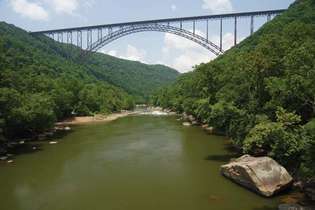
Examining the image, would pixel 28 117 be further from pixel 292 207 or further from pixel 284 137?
pixel 292 207

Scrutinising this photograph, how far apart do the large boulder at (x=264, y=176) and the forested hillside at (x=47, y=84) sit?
1568cm

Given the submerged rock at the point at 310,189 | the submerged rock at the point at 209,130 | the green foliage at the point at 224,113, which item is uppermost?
the green foliage at the point at 224,113

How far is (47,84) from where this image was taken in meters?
42.6

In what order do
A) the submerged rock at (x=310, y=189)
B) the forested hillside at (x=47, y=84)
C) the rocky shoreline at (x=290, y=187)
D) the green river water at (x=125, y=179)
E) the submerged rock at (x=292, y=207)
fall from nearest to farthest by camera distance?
1. the submerged rock at (x=292, y=207)
2. the rocky shoreline at (x=290, y=187)
3. the submerged rock at (x=310, y=189)
4. the green river water at (x=125, y=179)
5. the forested hillside at (x=47, y=84)

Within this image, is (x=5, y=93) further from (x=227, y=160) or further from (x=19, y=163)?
(x=227, y=160)

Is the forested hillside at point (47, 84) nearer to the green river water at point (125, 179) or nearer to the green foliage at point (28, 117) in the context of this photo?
the green foliage at point (28, 117)

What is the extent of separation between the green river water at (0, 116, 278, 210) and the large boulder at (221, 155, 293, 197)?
0.38 m

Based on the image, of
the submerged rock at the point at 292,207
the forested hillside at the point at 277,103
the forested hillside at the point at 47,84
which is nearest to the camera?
the submerged rock at the point at 292,207

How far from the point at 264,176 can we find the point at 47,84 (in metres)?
35.0

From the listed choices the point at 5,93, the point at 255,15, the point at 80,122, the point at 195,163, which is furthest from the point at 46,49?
the point at 195,163

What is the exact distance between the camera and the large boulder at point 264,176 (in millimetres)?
13234

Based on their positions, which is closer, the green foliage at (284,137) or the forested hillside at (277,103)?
the green foliage at (284,137)

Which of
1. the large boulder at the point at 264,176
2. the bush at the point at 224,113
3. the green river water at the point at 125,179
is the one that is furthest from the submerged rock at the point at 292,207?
the bush at the point at 224,113

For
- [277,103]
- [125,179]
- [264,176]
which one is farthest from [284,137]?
[125,179]
